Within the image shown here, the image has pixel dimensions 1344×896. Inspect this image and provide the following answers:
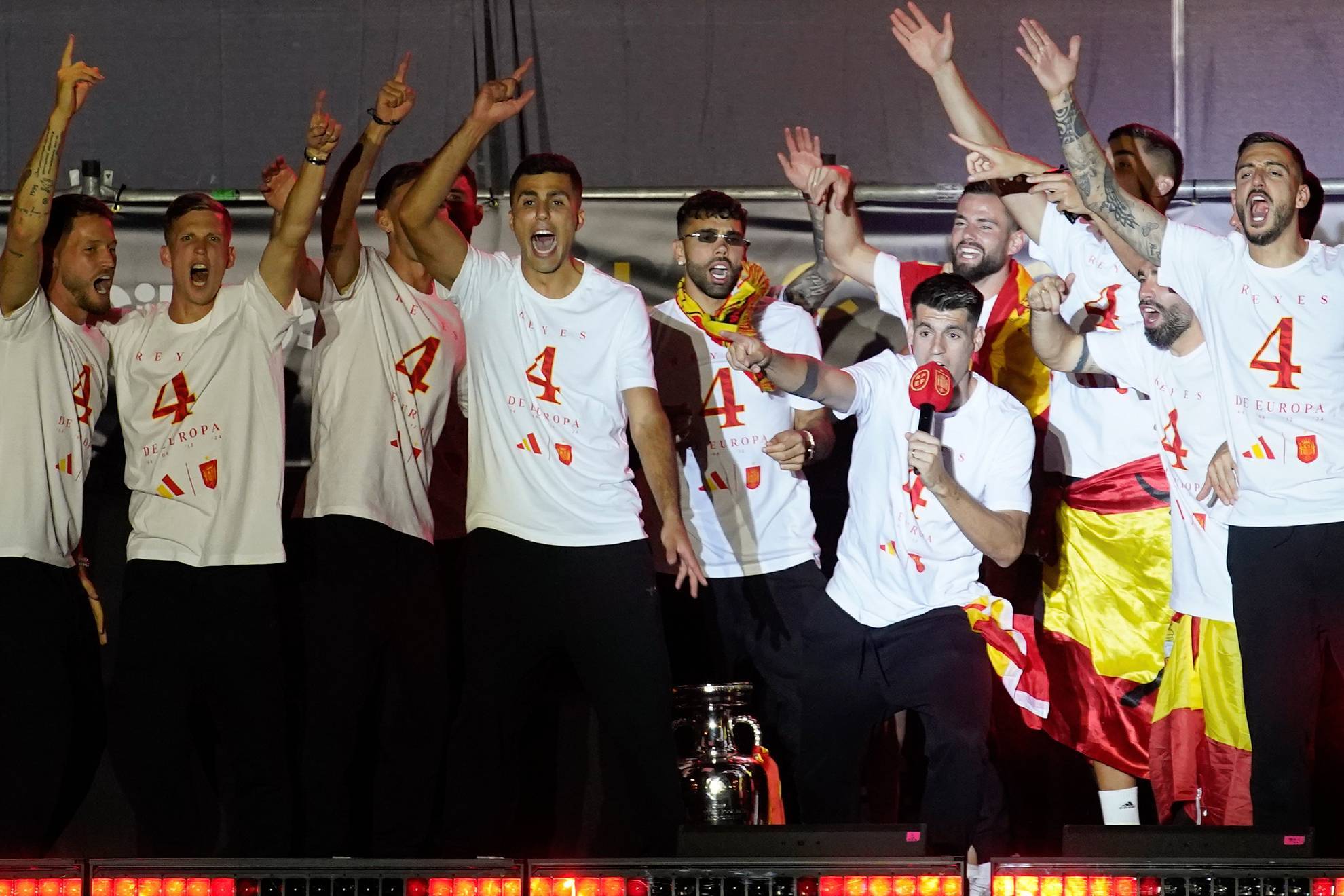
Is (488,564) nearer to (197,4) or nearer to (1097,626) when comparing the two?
(1097,626)

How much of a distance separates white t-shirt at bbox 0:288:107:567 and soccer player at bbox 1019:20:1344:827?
340 cm

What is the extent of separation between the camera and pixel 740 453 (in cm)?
566

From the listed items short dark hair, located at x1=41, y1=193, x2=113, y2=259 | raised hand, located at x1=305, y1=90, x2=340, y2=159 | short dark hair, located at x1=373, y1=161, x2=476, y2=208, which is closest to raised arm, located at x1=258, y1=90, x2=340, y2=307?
raised hand, located at x1=305, y1=90, x2=340, y2=159

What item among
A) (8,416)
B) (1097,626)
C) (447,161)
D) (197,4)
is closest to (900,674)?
(1097,626)

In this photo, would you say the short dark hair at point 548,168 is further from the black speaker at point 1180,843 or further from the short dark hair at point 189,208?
the black speaker at point 1180,843

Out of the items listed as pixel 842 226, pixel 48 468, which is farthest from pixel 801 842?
pixel 48 468


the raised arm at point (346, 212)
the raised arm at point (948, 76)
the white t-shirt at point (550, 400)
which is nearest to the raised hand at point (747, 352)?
the white t-shirt at point (550, 400)

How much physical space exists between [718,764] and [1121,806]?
4.52 feet

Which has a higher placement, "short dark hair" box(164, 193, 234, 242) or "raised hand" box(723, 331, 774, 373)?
"short dark hair" box(164, 193, 234, 242)

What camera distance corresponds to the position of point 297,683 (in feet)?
19.8

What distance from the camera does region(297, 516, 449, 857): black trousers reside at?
5125mm

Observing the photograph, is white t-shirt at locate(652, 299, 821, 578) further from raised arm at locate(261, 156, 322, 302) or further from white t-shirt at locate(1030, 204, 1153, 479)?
raised arm at locate(261, 156, 322, 302)

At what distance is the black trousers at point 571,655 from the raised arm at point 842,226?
159 centimetres

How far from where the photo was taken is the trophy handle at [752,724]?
5473 millimetres
